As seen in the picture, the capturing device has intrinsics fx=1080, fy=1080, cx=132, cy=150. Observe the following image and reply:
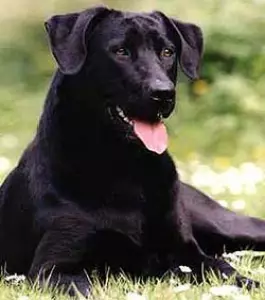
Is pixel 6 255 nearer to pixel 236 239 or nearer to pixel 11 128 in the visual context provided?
pixel 236 239

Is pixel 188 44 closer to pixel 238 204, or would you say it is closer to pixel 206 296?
pixel 206 296

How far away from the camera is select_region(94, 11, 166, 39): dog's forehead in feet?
14.4

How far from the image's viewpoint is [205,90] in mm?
9477

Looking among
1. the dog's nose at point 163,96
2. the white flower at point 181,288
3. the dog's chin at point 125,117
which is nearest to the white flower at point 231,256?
the white flower at point 181,288

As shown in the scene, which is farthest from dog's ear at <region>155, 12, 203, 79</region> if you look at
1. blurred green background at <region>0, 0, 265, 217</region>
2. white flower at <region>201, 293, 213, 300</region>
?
blurred green background at <region>0, 0, 265, 217</region>

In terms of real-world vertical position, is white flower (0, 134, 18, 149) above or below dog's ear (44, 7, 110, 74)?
below

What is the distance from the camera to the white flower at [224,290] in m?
3.99

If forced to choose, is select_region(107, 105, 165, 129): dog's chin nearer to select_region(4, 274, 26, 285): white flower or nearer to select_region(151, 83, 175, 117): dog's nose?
select_region(151, 83, 175, 117): dog's nose

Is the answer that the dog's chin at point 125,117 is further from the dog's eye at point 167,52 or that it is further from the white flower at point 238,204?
A: the white flower at point 238,204

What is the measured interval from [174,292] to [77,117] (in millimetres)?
875

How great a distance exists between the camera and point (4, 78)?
37.0 feet

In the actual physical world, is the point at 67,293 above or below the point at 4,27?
above

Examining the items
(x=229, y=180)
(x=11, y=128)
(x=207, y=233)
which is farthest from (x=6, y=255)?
(x=11, y=128)

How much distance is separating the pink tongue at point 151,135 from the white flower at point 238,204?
1.97 metres
